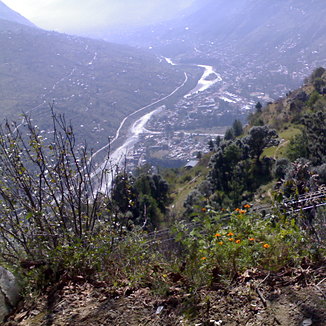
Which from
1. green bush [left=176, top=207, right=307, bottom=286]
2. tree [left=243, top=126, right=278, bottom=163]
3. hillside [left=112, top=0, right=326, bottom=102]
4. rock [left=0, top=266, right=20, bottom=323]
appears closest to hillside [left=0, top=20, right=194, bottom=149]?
hillside [left=112, top=0, right=326, bottom=102]

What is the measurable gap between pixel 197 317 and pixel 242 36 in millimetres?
214370

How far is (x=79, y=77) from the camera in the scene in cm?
12194

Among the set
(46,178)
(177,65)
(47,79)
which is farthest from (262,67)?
(46,178)

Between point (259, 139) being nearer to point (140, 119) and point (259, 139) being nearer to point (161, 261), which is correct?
point (161, 261)

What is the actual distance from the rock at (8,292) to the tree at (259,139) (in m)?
26.6

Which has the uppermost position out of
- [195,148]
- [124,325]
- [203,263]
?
[203,263]

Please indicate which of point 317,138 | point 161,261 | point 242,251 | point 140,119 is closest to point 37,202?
point 161,261

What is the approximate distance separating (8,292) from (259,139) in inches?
1071

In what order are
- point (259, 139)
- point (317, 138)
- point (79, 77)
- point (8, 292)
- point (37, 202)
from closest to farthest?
point (8, 292), point (37, 202), point (317, 138), point (259, 139), point (79, 77)

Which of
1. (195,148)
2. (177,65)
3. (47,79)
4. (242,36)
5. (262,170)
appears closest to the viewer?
(262,170)

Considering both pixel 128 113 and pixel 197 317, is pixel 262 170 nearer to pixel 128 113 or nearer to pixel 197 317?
pixel 197 317

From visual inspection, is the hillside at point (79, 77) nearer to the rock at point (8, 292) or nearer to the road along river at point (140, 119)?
the road along river at point (140, 119)

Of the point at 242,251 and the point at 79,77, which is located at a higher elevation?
the point at 79,77

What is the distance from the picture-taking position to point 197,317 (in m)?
2.39
